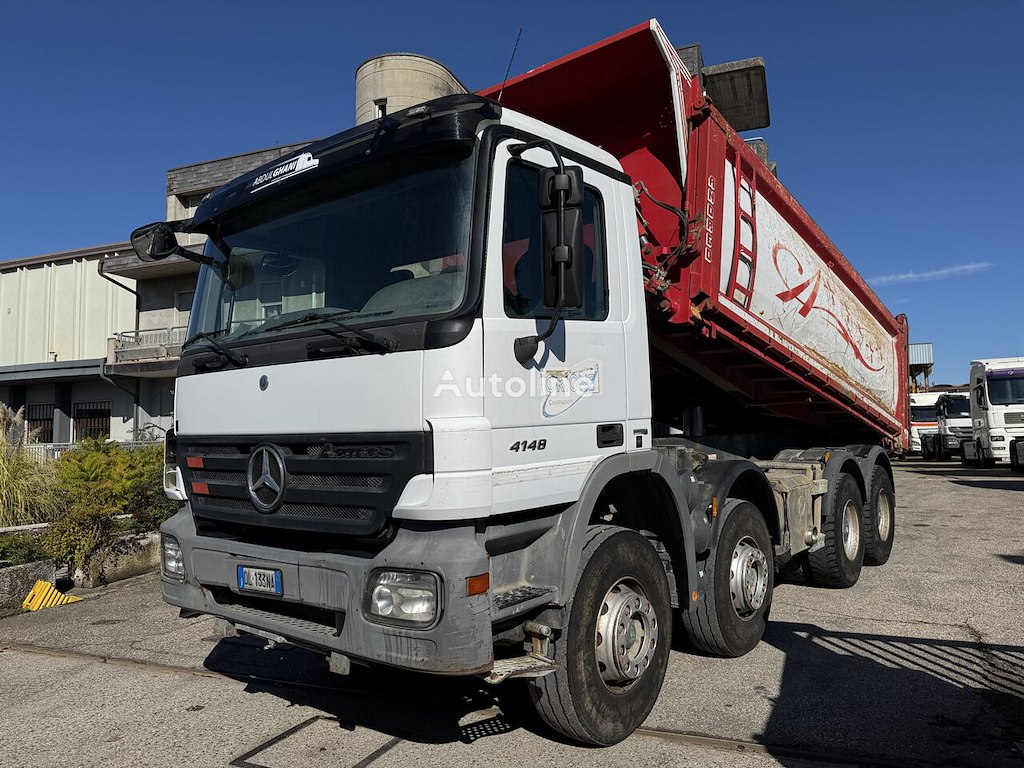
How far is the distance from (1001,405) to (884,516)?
15.2 metres

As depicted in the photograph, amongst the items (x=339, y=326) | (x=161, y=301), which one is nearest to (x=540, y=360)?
(x=339, y=326)

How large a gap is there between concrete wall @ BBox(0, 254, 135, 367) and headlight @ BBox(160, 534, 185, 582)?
25149 mm

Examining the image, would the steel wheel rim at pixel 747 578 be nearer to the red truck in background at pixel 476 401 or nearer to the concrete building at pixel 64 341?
the red truck in background at pixel 476 401

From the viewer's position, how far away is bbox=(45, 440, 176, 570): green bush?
25.0 ft

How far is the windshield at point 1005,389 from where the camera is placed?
66.5 ft

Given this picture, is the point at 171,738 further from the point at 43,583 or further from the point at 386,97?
the point at 386,97

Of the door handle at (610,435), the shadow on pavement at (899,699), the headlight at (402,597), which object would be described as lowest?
the shadow on pavement at (899,699)

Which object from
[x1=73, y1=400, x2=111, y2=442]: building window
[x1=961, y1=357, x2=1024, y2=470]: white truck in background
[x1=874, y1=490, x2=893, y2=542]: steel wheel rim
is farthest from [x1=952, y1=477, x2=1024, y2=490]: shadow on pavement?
[x1=73, y1=400, x2=111, y2=442]: building window

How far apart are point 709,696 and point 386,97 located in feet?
57.2

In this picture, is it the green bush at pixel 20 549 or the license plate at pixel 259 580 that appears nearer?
the license plate at pixel 259 580

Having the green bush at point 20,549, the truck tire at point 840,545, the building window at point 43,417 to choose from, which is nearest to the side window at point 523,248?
the truck tire at point 840,545

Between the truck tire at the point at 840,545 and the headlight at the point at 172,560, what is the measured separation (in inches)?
209

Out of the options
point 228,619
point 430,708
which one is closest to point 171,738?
point 228,619

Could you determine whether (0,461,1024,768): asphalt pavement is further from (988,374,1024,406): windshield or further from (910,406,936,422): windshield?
(910,406,936,422): windshield
